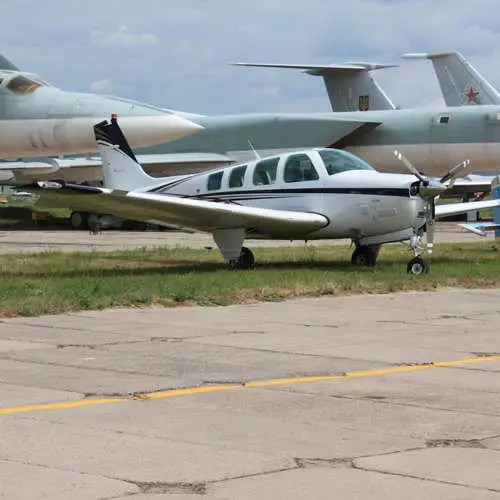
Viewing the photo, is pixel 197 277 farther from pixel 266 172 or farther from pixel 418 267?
pixel 266 172

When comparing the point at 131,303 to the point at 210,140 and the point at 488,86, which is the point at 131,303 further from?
the point at 488,86

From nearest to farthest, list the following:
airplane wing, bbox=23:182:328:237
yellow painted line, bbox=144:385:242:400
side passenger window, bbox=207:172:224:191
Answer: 1. yellow painted line, bbox=144:385:242:400
2. airplane wing, bbox=23:182:328:237
3. side passenger window, bbox=207:172:224:191

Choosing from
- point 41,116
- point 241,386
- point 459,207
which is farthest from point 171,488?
point 41,116

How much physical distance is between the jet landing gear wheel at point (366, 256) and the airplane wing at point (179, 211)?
1.09m

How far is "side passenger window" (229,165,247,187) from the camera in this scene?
19.8 metres

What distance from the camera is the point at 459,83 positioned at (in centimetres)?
5084

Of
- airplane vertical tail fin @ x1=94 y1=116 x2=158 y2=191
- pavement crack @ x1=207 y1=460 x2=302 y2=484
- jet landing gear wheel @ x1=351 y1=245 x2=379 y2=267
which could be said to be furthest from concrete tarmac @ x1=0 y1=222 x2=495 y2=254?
pavement crack @ x1=207 y1=460 x2=302 y2=484

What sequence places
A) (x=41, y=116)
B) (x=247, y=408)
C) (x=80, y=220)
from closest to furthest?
(x=247, y=408) → (x=41, y=116) → (x=80, y=220)

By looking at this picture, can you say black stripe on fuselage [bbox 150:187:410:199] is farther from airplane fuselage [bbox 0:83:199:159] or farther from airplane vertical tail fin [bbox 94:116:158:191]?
airplane fuselage [bbox 0:83:199:159]

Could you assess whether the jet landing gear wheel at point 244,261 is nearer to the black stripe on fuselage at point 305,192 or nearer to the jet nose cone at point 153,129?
the black stripe on fuselage at point 305,192

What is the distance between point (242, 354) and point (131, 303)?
3824 millimetres

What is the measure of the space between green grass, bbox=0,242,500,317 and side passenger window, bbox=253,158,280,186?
4.77 feet

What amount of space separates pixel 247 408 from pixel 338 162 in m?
12.5

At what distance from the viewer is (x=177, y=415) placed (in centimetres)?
673
